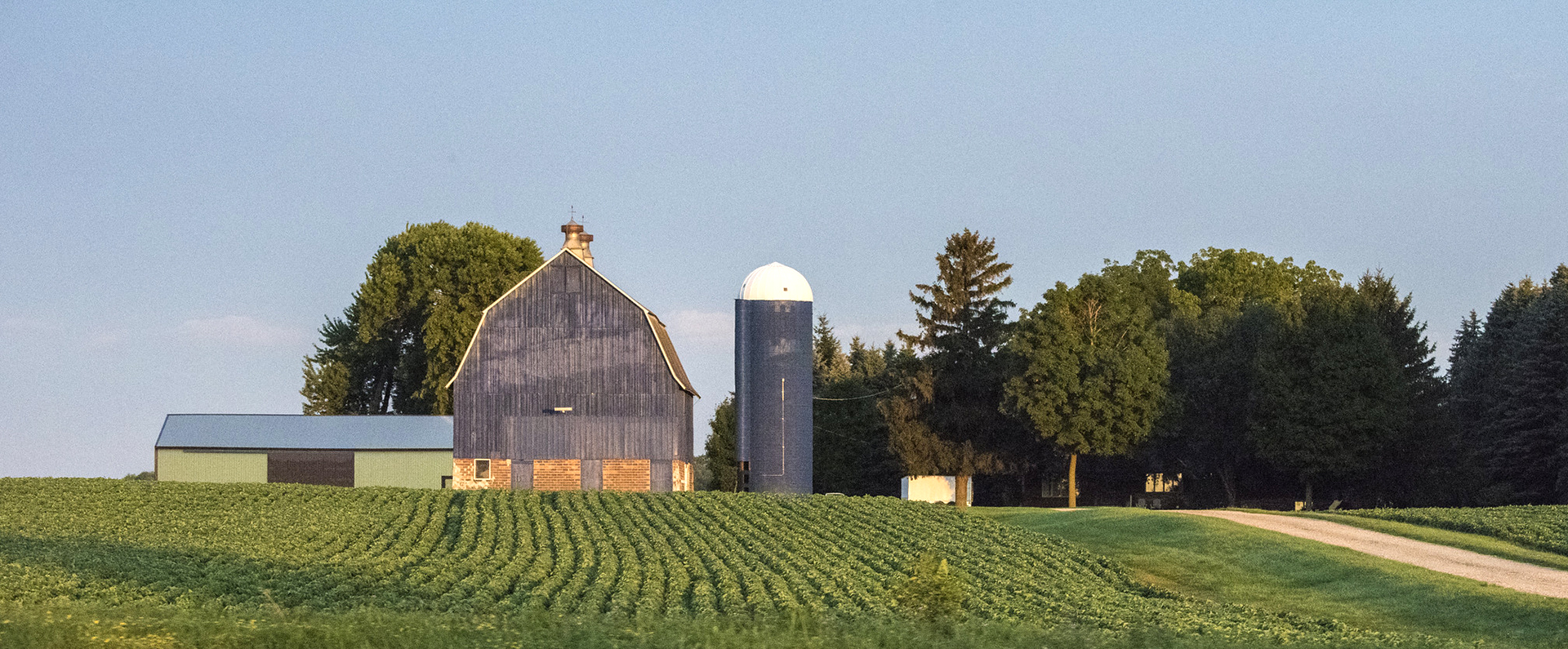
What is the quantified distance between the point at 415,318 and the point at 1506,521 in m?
42.9

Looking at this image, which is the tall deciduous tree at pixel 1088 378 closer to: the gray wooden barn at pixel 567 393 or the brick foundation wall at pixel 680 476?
the brick foundation wall at pixel 680 476

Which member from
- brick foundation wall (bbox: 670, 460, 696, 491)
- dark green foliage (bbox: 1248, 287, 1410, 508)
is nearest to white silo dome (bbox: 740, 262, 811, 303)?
brick foundation wall (bbox: 670, 460, 696, 491)

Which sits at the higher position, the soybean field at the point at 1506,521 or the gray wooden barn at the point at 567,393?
the gray wooden barn at the point at 567,393

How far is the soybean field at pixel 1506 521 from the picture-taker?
100 feet

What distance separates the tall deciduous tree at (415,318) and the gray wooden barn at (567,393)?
1080cm

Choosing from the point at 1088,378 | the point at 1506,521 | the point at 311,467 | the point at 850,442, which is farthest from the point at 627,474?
the point at 1506,521

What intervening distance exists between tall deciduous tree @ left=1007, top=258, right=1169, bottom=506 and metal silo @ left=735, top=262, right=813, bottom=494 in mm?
7378

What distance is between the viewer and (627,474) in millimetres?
45688

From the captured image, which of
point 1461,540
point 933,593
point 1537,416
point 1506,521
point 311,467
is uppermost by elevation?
point 1537,416

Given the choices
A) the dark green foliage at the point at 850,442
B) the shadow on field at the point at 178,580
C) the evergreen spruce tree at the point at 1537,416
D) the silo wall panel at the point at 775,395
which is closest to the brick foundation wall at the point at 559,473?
the silo wall panel at the point at 775,395

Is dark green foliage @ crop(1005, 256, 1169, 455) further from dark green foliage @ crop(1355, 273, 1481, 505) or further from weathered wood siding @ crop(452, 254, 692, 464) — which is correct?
weathered wood siding @ crop(452, 254, 692, 464)

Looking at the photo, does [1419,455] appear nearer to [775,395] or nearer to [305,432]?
[775,395]

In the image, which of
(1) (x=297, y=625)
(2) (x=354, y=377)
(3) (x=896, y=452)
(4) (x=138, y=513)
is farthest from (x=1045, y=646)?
(2) (x=354, y=377)

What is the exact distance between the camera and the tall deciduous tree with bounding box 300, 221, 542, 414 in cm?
5781
